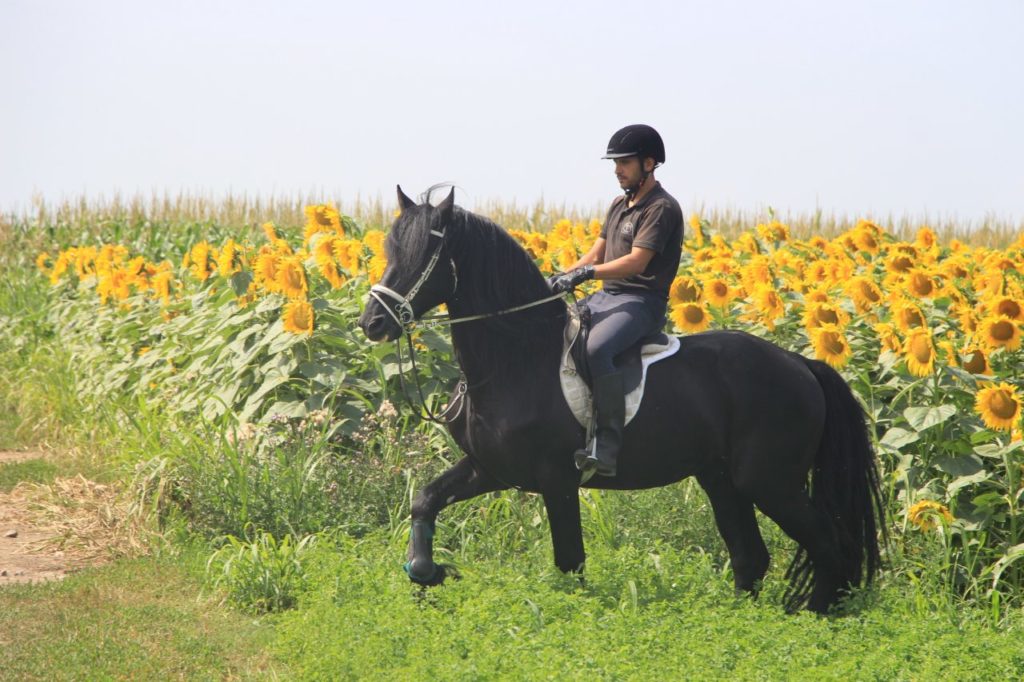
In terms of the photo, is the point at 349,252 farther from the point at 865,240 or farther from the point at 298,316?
the point at 865,240

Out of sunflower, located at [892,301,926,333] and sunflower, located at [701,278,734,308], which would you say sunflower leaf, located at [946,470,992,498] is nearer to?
sunflower, located at [892,301,926,333]

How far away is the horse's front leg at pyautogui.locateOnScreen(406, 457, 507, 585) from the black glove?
98 centimetres

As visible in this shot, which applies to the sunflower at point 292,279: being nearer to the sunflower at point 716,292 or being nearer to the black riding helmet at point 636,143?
the sunflower at point 716,292

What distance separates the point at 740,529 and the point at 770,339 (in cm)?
270

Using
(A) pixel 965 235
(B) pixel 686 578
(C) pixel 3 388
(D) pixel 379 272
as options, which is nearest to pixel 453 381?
(D) pixel 379 272

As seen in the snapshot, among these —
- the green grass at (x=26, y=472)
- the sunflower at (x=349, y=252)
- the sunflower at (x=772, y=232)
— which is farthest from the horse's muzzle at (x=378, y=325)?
the sunflower at (x=772, y=232)

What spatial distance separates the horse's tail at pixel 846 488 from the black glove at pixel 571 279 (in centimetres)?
146

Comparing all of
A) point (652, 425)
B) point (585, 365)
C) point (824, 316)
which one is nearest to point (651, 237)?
point (585, 365)

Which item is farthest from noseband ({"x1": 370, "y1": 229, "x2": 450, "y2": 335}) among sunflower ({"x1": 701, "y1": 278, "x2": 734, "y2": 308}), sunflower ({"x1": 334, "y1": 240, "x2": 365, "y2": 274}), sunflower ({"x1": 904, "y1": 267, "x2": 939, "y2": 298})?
sunflower ({"x1": 904, "y1": 267, "x2": 939, "y2": 298})

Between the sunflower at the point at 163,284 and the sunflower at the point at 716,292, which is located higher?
the sunflower at the point at 716,292

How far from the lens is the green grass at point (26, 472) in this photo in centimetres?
1008

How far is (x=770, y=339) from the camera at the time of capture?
29.0ft

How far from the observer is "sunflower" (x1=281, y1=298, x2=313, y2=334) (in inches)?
339

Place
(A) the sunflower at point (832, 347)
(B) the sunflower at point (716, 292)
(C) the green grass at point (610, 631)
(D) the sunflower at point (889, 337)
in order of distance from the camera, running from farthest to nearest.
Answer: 1. (B) the sunflower at point (716, 292)
2. (A) the sunflower at point (832, 347)
3. (D) the sunflower at point (889, 337)
4. (C) the green grass at point (610, 631)
